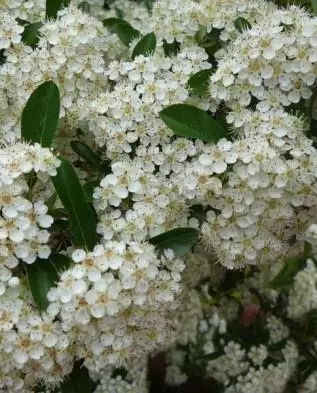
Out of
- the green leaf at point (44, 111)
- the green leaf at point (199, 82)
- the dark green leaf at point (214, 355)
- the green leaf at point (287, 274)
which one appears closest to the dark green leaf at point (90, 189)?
the green leaf at point (44, 111)

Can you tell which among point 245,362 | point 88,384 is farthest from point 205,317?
point 88,384

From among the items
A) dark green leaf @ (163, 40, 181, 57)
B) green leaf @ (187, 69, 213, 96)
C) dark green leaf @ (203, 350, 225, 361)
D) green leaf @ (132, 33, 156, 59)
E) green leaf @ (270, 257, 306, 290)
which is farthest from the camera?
dark green leaf @ (203, 350, 225, 361)

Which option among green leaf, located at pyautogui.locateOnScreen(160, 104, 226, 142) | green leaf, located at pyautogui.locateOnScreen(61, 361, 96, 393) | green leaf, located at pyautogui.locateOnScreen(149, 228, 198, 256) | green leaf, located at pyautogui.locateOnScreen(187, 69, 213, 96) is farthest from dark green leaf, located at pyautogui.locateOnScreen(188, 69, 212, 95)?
green leaf, located at pyautogui.locateOnScreen(61, 361, 96, 393)

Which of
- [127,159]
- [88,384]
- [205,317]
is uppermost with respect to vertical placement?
[127,159]

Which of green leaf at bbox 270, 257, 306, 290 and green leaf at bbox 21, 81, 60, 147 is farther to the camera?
green leaf at bbox 270, 257, 306, 290

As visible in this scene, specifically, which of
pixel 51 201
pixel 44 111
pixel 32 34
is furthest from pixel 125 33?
pixel 51 201

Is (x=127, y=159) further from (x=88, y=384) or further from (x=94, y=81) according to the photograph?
(x=88, y=384)

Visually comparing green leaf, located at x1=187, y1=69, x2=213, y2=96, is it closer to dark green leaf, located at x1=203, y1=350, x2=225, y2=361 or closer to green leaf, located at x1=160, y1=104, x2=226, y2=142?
green leaf, located at x1=160, y1=104, x2=226, y2=142
